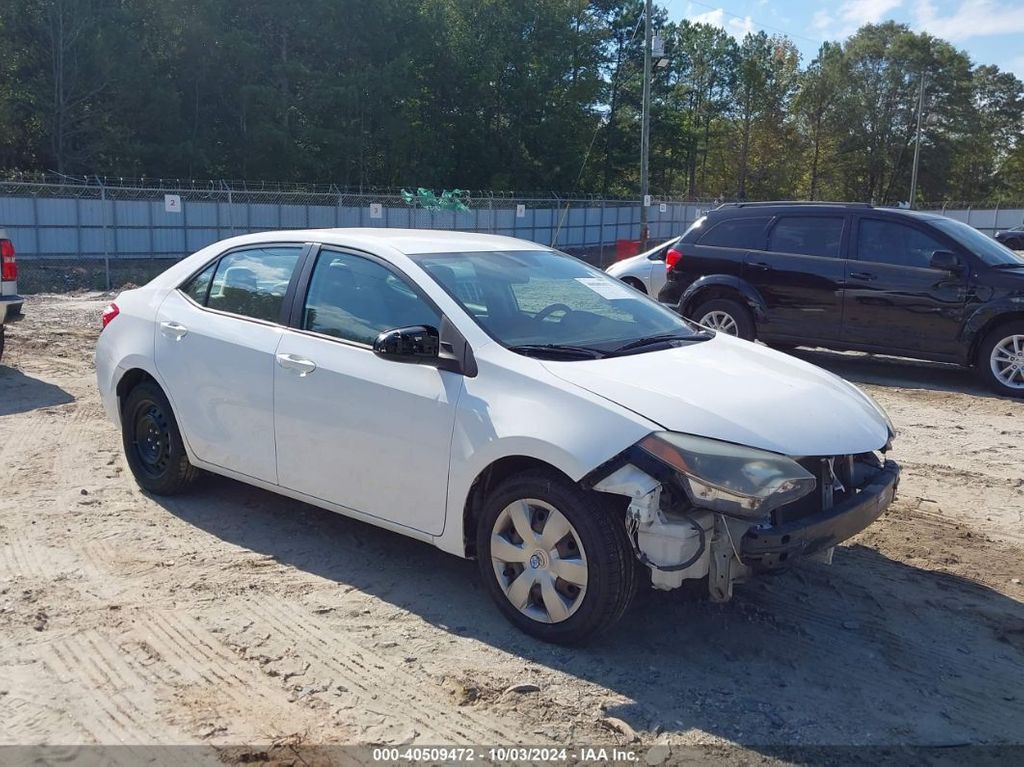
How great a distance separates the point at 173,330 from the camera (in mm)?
5535

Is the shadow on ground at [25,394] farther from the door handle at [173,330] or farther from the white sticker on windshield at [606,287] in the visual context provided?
the white sticker on windshield at [606,287]

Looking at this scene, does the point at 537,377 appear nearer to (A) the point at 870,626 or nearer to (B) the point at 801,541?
(B) the point at 801,541

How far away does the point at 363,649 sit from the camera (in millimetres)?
3938

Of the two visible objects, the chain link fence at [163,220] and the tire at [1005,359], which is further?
the chain link fence at [163,220]

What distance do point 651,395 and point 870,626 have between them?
1.53m

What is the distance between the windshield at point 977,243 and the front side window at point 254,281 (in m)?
7.31

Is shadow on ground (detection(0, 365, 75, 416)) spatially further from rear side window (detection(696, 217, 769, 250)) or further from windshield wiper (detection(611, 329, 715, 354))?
rear side window (detection(696, 217, 769, 250))

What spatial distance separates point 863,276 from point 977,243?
121 cm

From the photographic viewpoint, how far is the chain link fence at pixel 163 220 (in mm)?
24578

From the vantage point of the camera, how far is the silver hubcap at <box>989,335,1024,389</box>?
9.30m

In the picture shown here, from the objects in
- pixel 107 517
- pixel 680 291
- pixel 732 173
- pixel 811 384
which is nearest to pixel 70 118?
pixel 680 291

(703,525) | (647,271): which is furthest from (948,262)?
(703,525)

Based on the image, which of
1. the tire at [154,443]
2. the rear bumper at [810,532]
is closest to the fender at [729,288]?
the rear bumper at [810,532]

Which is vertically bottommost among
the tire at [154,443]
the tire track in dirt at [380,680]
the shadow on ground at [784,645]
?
the tire track in dirt at [380,680]
